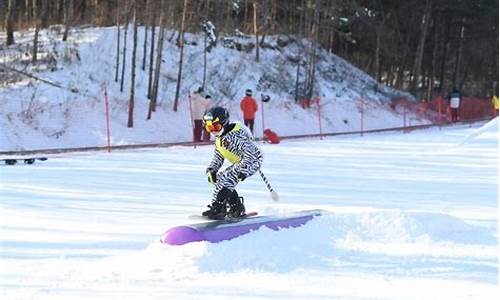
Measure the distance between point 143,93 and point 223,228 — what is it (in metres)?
19.7

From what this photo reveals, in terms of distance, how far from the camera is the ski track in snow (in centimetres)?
567

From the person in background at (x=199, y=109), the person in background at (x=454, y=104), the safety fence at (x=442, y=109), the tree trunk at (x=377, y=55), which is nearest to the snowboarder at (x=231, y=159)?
the person in background at (x=199, y=109)

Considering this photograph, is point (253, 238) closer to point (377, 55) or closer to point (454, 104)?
point (454, 104)

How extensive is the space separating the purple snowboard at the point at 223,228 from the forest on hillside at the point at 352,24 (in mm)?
18625

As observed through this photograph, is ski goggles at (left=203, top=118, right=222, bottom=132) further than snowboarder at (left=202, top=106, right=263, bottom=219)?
No

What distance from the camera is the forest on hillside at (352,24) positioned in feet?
96.0

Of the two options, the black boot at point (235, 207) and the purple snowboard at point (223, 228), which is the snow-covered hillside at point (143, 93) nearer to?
the black boot at point (235, 207)

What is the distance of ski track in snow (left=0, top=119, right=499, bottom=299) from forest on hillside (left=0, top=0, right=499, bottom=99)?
Answer: 14209 mm

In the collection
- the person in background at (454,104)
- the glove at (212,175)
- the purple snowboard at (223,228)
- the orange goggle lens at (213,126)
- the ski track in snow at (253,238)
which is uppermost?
the person in background at (454,104)

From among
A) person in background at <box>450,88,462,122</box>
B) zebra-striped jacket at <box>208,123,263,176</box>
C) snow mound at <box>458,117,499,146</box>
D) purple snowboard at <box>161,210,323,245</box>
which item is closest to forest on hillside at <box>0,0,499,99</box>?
person in background at <box>450,88,462,122</box>

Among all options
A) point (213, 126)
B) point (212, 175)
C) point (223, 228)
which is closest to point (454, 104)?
point (212, 175)

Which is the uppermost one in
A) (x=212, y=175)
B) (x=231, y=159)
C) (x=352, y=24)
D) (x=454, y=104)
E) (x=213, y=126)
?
(x=352, y=24)

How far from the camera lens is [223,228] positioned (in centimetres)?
712

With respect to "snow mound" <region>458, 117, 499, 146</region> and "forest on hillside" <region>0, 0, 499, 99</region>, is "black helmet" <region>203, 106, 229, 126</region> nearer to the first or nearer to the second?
"snow mound" <region>458, 117, 499, 146</region>
